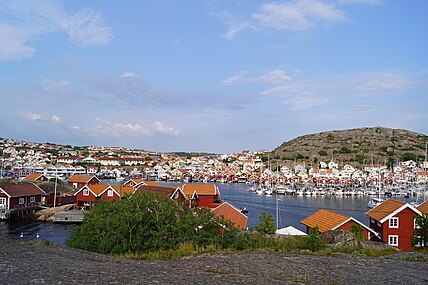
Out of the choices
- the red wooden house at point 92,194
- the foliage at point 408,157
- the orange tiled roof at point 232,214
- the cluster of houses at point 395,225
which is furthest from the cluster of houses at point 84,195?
the foliage at point 408,157

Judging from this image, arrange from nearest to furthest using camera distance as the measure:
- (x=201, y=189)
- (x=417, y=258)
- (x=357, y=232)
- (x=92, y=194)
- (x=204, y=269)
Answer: (x=204, y=269)
(x=417, y=258)
(x=357, y=232)
(x=92, y=194)
(x=201, y=189)

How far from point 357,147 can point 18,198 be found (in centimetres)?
12928

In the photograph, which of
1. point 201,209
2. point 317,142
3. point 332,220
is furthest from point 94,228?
point 317,142

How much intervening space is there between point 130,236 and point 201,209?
2.42 meters

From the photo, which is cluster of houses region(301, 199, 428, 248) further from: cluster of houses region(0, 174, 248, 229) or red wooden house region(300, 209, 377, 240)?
cluster of houses region(0, 174, 248, 229)

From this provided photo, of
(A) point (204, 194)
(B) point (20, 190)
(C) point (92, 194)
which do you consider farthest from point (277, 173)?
(B) point (20, 190)

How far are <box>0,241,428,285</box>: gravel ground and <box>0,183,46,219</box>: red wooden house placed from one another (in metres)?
34.8

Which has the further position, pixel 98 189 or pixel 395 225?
pixel 98 189

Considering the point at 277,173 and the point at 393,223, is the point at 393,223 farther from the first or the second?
the point at 277,173

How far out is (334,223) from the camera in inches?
884

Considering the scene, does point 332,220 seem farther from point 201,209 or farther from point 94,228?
point 94,228

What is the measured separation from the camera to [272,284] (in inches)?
242

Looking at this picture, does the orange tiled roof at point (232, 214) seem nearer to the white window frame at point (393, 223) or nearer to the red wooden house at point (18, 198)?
the white window frame at point (393, 223)

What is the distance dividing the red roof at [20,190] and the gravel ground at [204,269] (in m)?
36.0
